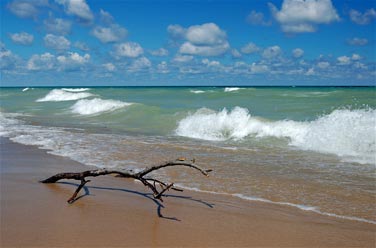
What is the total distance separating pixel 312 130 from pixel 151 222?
8.23 metres

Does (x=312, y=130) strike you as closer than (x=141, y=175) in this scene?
No

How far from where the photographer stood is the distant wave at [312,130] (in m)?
9.64

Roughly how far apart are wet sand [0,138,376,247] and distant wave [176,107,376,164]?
14.2 feet

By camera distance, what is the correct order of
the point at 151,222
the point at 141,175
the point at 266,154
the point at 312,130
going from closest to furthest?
the point at 151,222, the point at 141,175, the point at 266,154, the point at 312,130

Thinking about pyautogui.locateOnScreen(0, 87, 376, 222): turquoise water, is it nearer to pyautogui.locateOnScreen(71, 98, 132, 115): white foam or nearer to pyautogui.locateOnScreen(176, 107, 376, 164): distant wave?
pyautogui.locateOnScreen(176, 107, 376, 164): distant wave

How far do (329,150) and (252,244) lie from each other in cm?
666

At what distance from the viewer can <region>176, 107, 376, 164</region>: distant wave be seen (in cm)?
964

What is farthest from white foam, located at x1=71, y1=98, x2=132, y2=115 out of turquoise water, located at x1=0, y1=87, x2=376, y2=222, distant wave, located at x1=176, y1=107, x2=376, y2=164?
distant wave, located at x1=176, y1=107, x2=376, y2=164

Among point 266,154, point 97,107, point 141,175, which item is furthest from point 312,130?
point 97,107

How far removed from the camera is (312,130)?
11.3m

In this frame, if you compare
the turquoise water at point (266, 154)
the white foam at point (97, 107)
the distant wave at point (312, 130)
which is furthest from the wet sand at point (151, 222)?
the white foam at point (97, 107)

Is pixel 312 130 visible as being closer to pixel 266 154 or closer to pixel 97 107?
pixel 266 154

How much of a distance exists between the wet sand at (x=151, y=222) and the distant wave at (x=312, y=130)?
14.2ft

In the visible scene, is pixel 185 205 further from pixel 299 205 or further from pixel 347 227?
pixel 347 227
